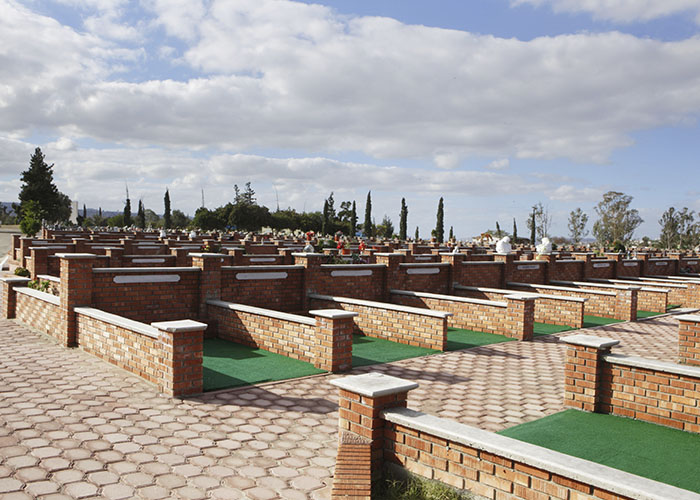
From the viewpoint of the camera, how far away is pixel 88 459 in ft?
15.4

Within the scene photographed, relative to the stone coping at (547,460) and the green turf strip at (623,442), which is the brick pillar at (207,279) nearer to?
the green turf strip at (623,442)

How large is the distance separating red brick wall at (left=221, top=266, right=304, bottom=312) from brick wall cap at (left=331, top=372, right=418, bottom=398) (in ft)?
23.9

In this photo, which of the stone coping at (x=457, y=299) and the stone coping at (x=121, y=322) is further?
the stone coping at (x=457, y=299)

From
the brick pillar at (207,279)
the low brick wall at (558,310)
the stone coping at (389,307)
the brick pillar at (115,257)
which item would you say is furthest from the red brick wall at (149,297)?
the low brick wall at (558,310)

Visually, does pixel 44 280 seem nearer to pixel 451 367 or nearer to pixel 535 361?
pixel 451 367

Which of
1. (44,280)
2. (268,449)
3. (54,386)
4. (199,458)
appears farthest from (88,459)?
(44,280)

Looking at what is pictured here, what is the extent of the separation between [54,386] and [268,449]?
3.48 m

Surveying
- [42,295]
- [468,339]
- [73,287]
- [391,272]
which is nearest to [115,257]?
[42,295]

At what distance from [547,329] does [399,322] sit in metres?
4.46

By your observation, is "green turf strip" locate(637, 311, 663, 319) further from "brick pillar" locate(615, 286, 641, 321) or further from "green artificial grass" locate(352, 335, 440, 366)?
"green artificial grass" locate(352, 335, 440, 366)

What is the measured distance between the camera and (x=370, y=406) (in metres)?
4.23

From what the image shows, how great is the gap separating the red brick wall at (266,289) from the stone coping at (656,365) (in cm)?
745

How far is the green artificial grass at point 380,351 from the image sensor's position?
30.0 ft

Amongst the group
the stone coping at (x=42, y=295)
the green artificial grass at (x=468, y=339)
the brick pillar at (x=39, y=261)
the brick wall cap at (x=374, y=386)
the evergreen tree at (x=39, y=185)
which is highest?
the evergreen tree at (x=39, y=185)
